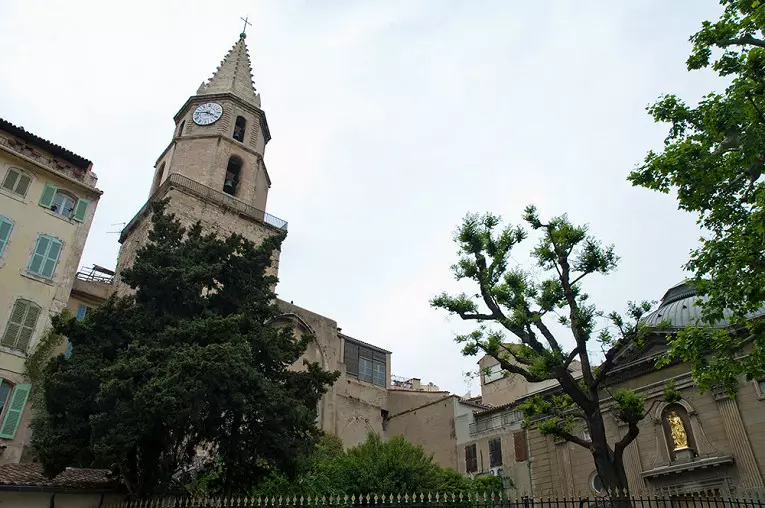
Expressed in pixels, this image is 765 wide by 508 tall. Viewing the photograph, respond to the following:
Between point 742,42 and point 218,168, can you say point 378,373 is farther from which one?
point 742,42

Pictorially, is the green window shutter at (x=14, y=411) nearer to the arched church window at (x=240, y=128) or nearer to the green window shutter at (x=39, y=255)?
the green window shutter at (x=39, y=255)

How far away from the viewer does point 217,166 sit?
28219mm

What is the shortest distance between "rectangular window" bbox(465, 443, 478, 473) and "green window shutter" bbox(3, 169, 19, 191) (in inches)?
793

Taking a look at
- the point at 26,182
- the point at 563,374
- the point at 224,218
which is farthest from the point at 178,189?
the point at 563,374

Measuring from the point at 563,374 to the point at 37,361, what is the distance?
14803 millimetres

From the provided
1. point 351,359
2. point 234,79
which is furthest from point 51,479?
point 234,79

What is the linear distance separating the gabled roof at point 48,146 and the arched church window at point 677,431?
21580 millimetres

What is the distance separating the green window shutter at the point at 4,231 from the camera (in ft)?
59.4

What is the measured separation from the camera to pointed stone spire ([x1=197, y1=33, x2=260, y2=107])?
31.8 m

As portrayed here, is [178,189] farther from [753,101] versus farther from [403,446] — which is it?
[753,101]

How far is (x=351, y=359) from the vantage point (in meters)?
33.5

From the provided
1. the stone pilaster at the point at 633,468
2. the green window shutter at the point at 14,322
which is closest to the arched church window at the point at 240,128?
the green window shutter at the point at 14,322

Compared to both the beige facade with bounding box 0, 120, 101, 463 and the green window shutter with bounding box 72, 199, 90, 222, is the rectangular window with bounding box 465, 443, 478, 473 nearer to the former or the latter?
the beige facade with bounding box 0, 120, 101, 463

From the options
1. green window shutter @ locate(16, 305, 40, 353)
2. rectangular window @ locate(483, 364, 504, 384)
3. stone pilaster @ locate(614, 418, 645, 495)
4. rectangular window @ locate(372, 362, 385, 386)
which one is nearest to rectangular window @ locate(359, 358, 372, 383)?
rectangular window @ locate(372, 362, 385, 386)
